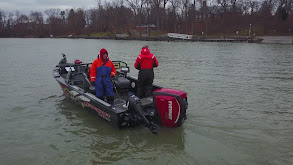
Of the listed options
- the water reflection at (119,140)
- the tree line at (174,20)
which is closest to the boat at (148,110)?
the water reflection at (119,140)

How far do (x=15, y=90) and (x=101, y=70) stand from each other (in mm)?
5879

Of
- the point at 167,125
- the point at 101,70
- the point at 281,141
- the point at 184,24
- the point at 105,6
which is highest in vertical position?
the point at 105,6

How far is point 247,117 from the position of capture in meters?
6.71

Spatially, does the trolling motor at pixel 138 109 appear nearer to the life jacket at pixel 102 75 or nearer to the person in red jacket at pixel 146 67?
the life jacket at pixel 102 75

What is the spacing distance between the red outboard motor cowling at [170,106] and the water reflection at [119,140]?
398 mm

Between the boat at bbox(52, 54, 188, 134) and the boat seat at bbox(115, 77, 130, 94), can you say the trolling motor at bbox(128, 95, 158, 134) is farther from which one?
the boat seat at bbox(115, 77, 130, 94)

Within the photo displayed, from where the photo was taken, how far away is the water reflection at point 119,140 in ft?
15.9

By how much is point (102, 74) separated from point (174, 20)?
68.3 meters

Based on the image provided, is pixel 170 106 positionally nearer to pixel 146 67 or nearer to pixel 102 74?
pixel 146 67

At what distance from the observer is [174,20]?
71.4m

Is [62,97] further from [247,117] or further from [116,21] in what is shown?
[116,21]

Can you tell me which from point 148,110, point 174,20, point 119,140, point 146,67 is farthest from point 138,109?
point 174,20

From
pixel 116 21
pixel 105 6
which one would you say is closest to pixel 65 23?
pixel 105 6

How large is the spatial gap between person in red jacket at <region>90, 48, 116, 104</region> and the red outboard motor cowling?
1.38 metres
